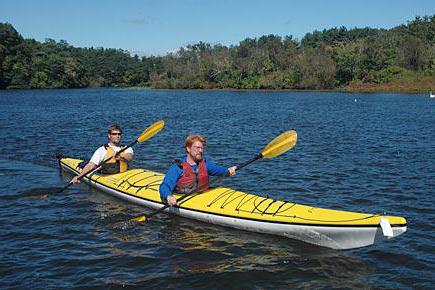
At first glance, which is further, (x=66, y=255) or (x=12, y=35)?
Answer: (x=12, y=35)

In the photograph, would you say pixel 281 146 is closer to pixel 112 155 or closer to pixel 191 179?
pixel 191 179

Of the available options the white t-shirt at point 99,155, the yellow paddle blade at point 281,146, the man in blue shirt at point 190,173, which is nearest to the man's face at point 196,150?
the man in blue shirt at point 190,173

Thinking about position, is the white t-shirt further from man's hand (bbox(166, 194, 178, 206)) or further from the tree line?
the tree line

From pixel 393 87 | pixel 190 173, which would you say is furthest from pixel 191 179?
pixel 393 87

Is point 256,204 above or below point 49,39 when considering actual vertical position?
below

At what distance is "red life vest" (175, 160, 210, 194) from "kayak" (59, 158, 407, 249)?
0.18 meters

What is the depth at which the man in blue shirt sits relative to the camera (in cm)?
735

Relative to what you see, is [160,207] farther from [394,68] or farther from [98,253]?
[394,68]

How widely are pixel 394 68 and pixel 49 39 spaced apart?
100993 mm

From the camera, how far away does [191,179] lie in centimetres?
769

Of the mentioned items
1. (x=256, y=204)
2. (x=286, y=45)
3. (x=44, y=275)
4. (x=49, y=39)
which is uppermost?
(x=49, y=39)

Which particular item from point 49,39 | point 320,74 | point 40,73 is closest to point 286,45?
point 320,74

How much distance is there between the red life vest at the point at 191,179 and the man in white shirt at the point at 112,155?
230cm

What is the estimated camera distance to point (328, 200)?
9094 mm
